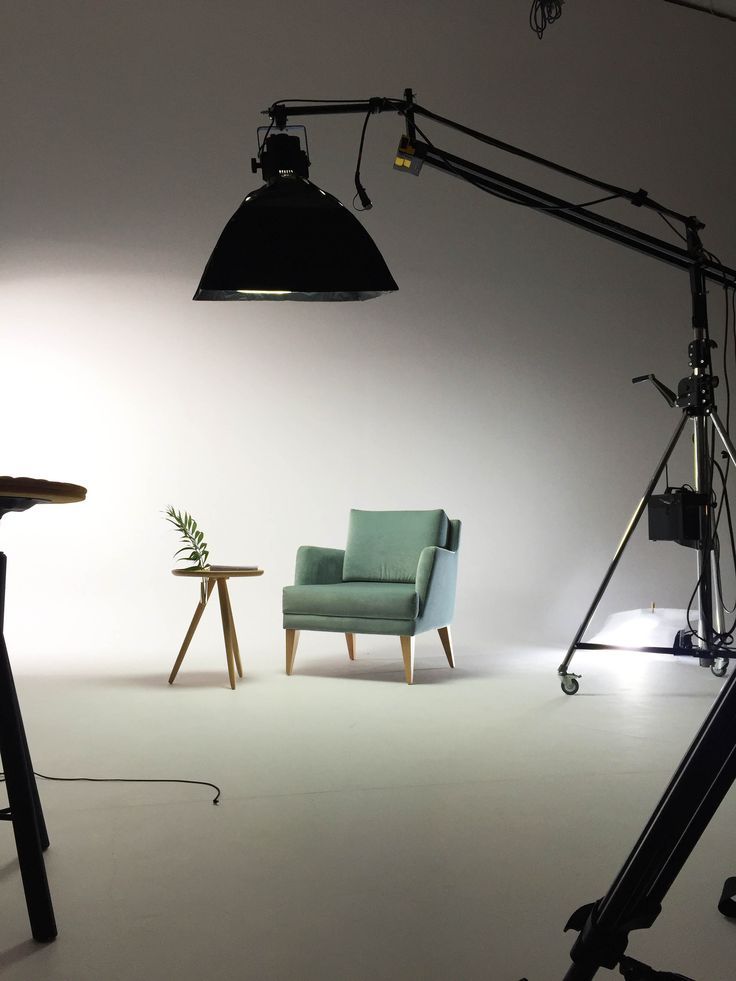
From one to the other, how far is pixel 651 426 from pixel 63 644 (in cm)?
387

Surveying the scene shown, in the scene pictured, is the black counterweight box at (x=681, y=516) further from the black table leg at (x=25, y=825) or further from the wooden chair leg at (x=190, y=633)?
the black table leg at (x=25, y=825)

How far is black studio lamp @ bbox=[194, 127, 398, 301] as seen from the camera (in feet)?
7.43

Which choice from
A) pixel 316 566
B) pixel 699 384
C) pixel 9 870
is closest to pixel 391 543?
pixel 316 566

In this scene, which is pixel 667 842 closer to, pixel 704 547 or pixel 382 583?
pixel 704 547

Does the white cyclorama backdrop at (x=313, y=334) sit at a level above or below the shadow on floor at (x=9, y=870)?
above

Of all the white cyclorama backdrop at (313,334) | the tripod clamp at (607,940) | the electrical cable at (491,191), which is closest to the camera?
the tripod clamp at (607,940)

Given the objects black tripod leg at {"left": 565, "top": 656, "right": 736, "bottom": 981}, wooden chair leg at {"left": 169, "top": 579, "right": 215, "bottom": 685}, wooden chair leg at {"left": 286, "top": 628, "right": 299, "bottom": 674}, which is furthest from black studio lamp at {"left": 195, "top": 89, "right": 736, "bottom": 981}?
wooden chair leg at {"left": 169, "top": 579, "right": 215, "bottom": 685}

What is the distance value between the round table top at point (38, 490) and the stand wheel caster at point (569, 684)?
2741 millimetres

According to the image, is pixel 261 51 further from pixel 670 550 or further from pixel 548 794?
pixel 548 794

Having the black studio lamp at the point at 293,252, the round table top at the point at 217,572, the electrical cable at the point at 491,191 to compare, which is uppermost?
the electrical cable at the point at 491,191

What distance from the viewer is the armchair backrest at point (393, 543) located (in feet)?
15.9

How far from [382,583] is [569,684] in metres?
1.23

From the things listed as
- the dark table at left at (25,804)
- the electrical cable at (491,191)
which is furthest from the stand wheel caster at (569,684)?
the dark table at left at (25,804)

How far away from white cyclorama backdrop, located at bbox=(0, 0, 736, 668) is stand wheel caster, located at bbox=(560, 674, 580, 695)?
4.67 ft
